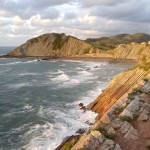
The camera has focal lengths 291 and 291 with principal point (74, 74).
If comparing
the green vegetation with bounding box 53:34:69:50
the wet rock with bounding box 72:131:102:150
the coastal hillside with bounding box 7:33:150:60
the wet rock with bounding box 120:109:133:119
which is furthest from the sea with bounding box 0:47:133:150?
the green vegetation with bounding box 53:34:69:50

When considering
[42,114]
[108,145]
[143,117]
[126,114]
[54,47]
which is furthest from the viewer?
[54,47]

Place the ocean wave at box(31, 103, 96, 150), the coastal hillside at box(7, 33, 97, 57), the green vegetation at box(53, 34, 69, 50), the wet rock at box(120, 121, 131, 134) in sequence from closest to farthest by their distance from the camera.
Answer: the wet rock at box(120, 121, 131, 134) < the ocean wave at box(31, 103, 96, 150) < the coastal hillside at box(7, 33, 97, 57) < the green vegetation at box(53, 34, 69, 50)

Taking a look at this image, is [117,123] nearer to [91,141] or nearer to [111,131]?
[111,131]

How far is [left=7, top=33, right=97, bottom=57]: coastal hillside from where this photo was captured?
178500 millimetres

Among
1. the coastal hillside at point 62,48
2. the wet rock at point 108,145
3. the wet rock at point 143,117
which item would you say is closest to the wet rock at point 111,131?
the wet rock at point 108,145

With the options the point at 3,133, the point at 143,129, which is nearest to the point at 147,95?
the point at 143,129

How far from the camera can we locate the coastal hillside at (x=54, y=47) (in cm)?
17850

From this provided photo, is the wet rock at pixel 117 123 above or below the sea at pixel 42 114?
above

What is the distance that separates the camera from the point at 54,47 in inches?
7259

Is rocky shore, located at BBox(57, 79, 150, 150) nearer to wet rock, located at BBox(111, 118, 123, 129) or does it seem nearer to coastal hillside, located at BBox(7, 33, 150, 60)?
wet rock, located at BBox(111, 118, 123, 129)

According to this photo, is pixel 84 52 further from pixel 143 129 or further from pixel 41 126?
pixel 143 129

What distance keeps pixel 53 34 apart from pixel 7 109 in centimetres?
15035

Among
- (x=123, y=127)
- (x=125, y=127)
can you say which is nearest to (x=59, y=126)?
(x=123, y=127)

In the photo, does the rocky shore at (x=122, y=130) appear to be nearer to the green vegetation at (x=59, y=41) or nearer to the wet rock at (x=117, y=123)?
the wet rock at (x=117, y=123)
